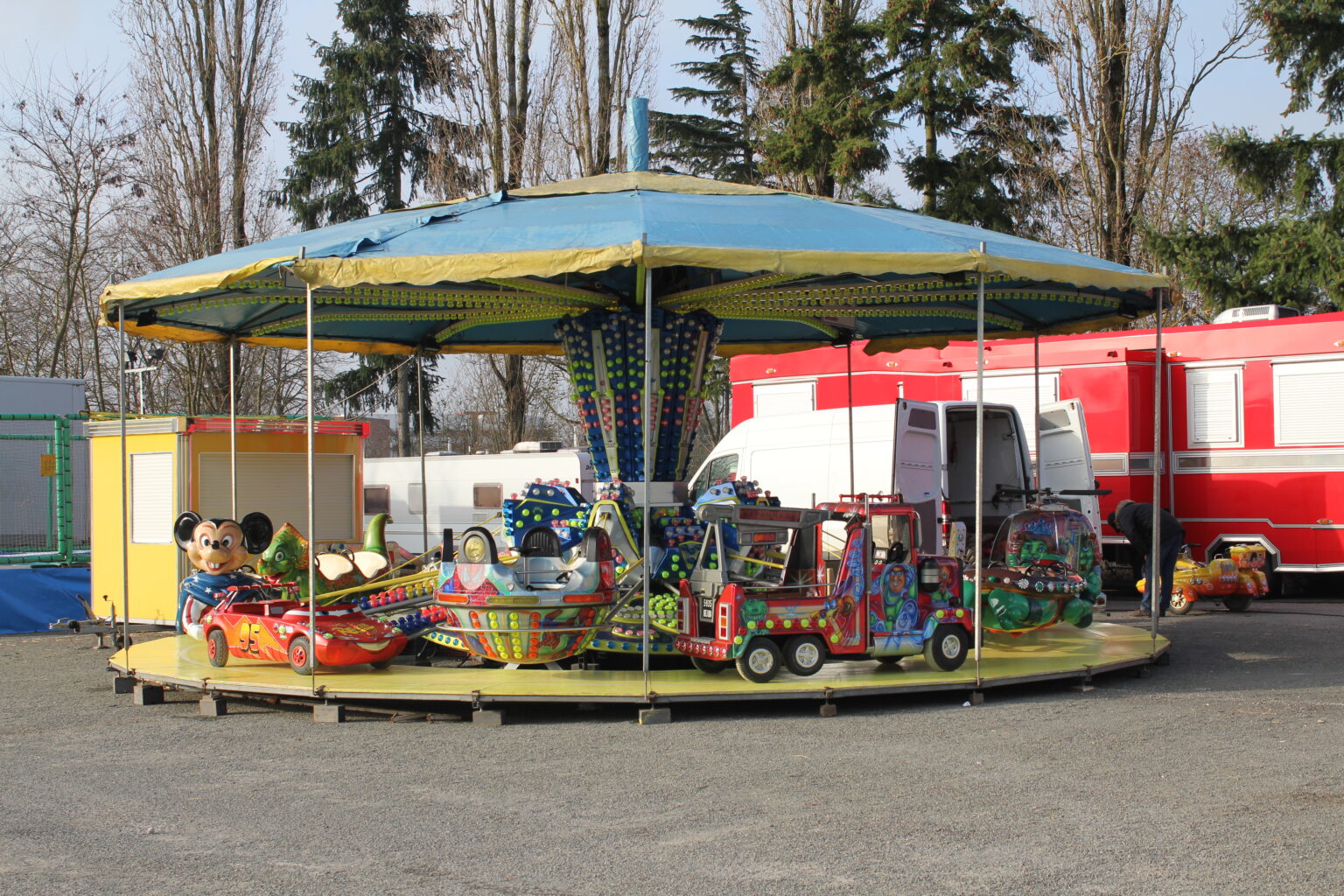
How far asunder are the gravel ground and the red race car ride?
48 centimetres

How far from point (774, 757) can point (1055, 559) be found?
5.08 metres

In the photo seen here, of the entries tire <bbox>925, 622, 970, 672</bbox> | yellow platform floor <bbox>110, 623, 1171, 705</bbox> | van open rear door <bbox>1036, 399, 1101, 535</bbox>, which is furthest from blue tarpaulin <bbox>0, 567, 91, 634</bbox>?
van open rear door <bbox>1036, 399, 1101, 535</bbox>

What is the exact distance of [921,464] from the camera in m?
14.0

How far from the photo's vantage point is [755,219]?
31.9ft

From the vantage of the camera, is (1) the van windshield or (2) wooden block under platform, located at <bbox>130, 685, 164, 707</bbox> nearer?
(2) wooden block under platform, located at <bbox>130, 685, 164, 707</bbox>

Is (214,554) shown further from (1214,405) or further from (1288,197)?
(1288,197)

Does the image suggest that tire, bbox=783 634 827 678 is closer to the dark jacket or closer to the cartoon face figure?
the cartoon face figure

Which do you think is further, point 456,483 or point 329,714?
point 456,483

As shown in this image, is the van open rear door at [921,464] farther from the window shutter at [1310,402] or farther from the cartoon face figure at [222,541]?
the cartoon face figure at [222,541]

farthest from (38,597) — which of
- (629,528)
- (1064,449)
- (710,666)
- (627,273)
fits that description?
(1064,449)

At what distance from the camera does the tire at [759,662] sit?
9.13 m

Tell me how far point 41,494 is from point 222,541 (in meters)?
7.54

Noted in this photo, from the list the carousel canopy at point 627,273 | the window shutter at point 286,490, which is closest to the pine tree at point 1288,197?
the carousel canopy at point 627,273

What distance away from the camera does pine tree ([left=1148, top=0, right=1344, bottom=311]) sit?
2066 cm
